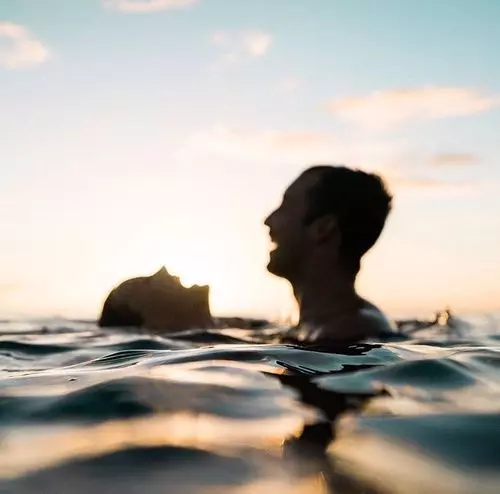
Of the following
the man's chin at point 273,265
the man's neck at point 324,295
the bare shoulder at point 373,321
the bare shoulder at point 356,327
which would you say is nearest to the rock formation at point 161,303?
the man's chin at point 273,265

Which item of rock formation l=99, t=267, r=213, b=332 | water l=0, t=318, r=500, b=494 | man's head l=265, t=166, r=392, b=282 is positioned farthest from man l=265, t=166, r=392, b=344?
water l=0, t=318, r=500, b=494

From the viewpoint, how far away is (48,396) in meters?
2.38

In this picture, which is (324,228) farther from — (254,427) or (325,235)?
(254,427)

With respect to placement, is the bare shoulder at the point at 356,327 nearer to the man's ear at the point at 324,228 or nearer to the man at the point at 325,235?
the man at the point at 325,235

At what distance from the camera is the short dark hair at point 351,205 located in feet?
22.7

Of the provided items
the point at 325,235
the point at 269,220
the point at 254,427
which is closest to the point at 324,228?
the point at 325,235

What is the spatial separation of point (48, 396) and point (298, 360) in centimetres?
141

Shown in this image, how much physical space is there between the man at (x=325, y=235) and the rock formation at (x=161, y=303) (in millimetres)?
1571

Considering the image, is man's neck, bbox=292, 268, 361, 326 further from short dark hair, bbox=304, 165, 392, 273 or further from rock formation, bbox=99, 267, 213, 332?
rock formation, bbox=99, 267, 213, 332

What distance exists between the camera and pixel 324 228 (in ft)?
22.4

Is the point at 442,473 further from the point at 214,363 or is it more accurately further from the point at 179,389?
the point at 214,363

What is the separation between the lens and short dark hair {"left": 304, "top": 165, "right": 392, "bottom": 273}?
6918 millimetres

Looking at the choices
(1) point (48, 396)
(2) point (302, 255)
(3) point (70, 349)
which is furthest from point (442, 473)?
(2) point (302, 255)

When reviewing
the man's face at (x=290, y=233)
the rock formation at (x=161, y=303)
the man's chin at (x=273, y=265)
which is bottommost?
the rock formation at (x=161, y=303)
